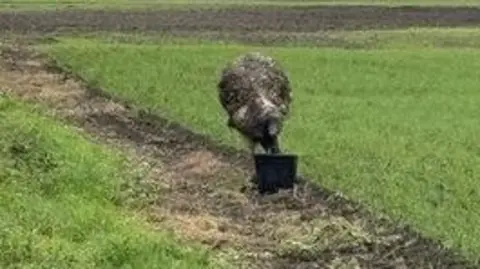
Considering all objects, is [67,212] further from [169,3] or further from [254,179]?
[169,3]

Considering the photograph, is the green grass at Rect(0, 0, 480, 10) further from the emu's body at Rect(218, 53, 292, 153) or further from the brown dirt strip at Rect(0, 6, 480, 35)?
the emu's body at Rect(218, 53, 292, 153)

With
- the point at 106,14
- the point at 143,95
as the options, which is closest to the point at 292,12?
the point at 106,14

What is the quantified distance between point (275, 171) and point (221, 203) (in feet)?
2.82

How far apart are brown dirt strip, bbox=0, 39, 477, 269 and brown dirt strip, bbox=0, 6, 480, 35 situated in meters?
22.3

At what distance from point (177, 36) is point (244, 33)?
2847 millimetres

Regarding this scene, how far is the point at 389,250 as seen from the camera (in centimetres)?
1434

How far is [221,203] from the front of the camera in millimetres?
17516

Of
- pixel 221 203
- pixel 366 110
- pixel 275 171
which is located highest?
pixel 275 171

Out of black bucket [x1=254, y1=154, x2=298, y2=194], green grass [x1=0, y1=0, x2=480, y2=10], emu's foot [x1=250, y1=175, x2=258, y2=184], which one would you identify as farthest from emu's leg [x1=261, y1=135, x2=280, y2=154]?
green grass [x1=0, y1=0, x2=480, y2=10]

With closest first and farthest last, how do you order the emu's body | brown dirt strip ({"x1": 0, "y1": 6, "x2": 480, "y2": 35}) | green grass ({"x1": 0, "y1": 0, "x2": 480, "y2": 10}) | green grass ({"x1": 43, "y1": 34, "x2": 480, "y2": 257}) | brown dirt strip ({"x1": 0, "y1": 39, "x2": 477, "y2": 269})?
brown dirt strip ({"x1": 0, "y1": 39, "x2": 477, "y2": 269}), green grass ({"x1": 43, "y1": 34, "x2": 480, "y2": 257}), the emu's body, brown dirt strip ({"x1": 0, "y1": 6, "x2": 480, "y2": 35}), green grass ({"x1": 0, "y1": 0, "x2": 480, "y2": 10})

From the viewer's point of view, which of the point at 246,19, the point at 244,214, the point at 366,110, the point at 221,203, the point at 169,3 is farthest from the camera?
the point at 169,3

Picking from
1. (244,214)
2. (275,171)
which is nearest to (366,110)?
(275,171)

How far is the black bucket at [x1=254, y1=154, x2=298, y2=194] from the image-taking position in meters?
17.4

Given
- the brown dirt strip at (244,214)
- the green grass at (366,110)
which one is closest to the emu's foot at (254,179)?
the brown dirt strip at (244,214)
